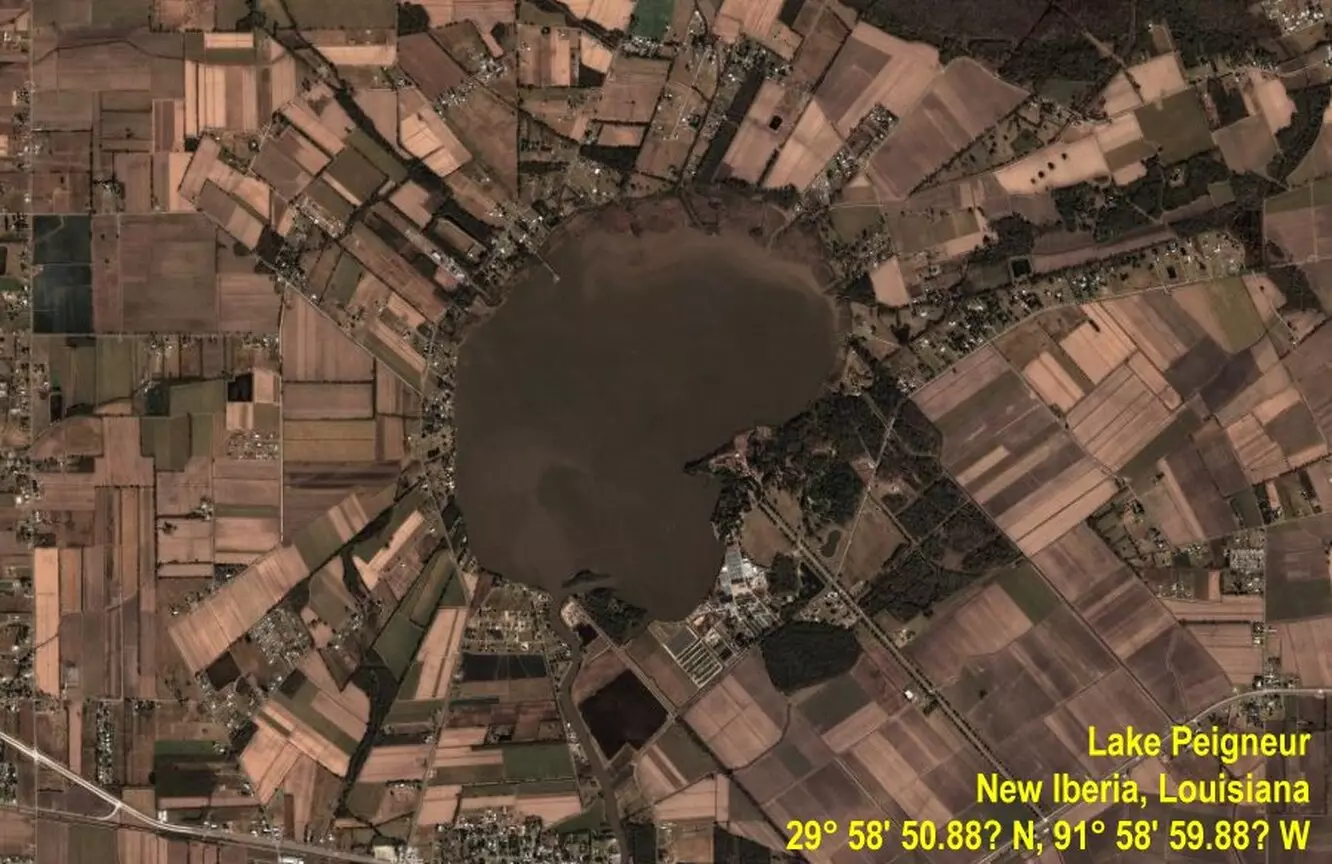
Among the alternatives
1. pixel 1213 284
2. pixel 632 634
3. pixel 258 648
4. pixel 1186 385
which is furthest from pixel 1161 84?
pixel 258 648

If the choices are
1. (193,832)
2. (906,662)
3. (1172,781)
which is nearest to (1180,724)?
(1172,781)

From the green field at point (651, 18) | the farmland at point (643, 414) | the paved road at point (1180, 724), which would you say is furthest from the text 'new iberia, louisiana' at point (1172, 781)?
the green field at point (651, 18)

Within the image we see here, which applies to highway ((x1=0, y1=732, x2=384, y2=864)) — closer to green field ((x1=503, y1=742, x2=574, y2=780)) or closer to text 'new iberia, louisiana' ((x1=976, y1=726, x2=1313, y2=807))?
green field ((x1=503, y1=742, x2=574, y2=780))

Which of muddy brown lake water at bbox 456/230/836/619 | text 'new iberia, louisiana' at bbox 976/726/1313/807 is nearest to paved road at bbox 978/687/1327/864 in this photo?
text 'new iberia, louisiana' at bbox 976/726/1313/807

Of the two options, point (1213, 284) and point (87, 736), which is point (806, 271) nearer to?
point (1213, 284)

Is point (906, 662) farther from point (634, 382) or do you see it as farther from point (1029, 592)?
point (634, 382)

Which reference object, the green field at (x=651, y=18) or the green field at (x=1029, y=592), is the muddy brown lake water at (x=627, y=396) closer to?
the green field at (x=651, y=18)
